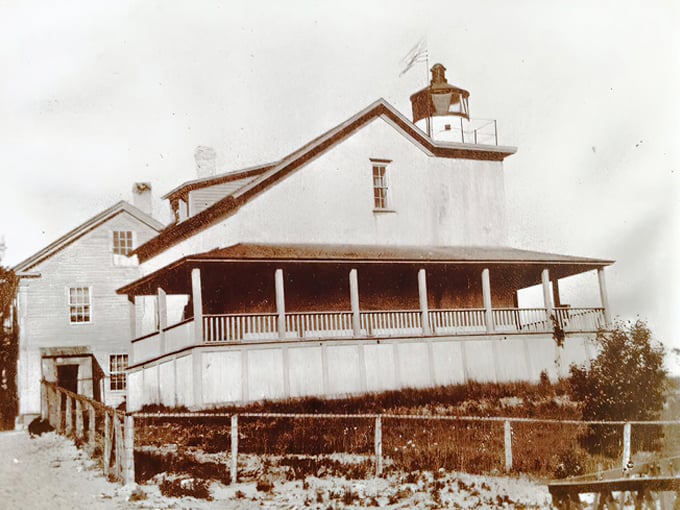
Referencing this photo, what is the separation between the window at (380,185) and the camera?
2162 cm

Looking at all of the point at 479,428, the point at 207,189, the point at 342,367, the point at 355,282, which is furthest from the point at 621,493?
the point at 207,189

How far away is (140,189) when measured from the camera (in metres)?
27.3

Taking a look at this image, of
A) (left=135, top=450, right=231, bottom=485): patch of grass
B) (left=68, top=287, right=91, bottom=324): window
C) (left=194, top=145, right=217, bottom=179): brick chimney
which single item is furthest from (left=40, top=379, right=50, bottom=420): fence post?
(left=194, top=145, right=217, bottom=179): brick chimney

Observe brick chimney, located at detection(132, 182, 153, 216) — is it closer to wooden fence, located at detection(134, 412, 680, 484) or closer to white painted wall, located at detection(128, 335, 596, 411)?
white painted wall, located at detection(128, 335, 596, 411)

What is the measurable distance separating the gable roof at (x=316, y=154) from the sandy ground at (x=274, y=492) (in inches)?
374

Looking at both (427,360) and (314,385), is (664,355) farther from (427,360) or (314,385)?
(314,385)

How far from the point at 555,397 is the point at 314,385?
18.5ft

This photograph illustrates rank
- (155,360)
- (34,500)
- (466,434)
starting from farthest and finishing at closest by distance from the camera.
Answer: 1. (155,360)
2. (466,434)
3. (34,500)

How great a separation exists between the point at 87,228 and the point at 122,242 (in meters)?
1.30

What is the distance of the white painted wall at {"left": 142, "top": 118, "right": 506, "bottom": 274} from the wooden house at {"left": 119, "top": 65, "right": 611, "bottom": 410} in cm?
4

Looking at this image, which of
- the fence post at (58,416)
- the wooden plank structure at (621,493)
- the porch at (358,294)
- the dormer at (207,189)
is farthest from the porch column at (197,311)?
the wooden plank structure at (621,493)

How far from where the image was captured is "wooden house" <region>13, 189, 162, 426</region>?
23.0m

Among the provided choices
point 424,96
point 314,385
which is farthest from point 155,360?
point 424,96

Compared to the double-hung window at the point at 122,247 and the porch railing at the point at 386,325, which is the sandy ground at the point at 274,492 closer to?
the porch railing at the point at 386,325
